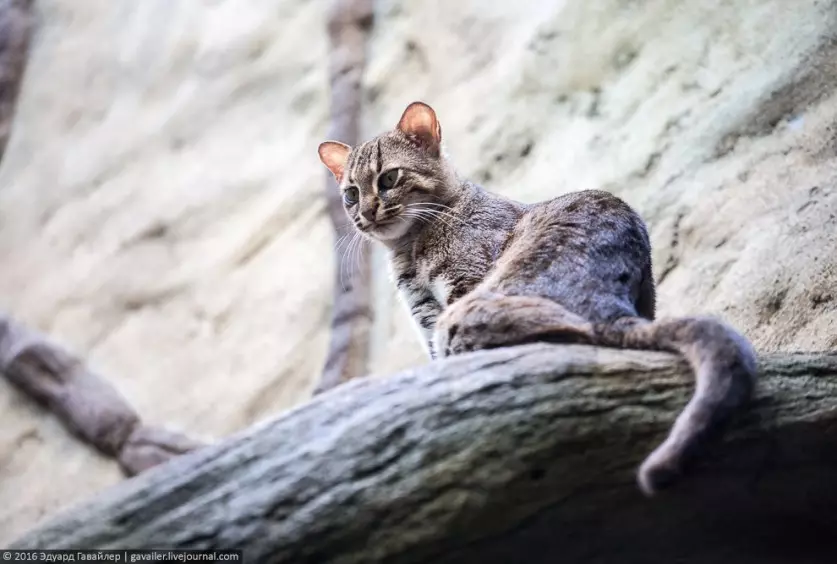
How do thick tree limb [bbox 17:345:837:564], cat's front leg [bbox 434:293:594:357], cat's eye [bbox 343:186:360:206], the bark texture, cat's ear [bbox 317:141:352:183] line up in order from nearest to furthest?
thick tree limb [bbox 17:345:837:564] → cat's front leg [bbox 434:293:594:357] → cat's eye [bbox 343:186:360:206] → cat's ear [bbox 317:141:352:183] → the bark texture

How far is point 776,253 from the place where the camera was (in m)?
3.24

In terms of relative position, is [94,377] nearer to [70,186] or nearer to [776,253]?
[70,186]

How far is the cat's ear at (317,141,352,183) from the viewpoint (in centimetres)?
339

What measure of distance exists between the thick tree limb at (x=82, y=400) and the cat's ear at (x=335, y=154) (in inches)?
78.9

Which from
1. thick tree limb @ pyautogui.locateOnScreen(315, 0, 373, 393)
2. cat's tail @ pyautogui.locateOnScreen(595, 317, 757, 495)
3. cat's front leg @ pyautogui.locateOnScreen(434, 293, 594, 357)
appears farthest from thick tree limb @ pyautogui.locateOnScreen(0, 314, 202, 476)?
cat's tail @ pyautogui.locateOnScreen(595, 317, 757, 495)

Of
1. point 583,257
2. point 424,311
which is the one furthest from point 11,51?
point 583,257

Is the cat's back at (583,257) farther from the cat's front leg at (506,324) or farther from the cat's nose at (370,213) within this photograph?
the cat's nose at (370,213)

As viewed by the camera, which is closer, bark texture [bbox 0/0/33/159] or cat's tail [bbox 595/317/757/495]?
cat's tail [bbox 595/317/757/495]

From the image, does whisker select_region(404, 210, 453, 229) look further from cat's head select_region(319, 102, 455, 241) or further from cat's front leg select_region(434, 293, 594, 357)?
cat's front leg select_region(434, 293, 594, 357)

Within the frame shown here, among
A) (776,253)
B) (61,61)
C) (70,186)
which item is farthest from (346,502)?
(61,61)

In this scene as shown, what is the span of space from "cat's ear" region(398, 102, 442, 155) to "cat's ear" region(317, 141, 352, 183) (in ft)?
1.08

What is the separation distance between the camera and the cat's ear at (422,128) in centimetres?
314

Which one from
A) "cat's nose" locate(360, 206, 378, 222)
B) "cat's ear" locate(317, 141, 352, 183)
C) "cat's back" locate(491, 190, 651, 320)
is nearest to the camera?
"cat's back" locate(491, 190, 651, 320)

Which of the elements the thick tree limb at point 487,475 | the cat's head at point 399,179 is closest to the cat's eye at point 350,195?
the cat's head at point 399,179
